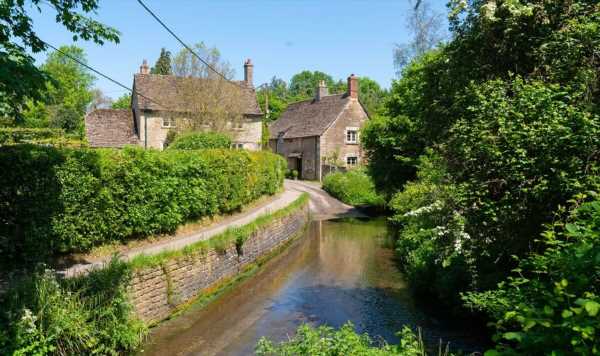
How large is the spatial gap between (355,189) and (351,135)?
1180 centimetres

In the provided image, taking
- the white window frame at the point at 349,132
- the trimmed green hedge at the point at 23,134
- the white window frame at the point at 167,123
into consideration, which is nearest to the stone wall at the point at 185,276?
the trimmed green hedge at the point at 23,134

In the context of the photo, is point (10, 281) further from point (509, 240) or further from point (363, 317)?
point (509, 240)

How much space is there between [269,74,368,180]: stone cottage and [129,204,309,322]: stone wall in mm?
27206

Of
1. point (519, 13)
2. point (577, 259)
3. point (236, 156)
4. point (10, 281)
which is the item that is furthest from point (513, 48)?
point (236, 156)

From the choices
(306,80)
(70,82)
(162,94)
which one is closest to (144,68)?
(162,94)

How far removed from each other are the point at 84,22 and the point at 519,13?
8.33 meters

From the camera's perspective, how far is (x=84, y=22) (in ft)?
30.7

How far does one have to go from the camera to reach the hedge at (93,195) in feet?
33.5

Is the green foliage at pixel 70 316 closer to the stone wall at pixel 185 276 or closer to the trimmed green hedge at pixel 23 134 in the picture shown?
the stone wall at pixel 185 276

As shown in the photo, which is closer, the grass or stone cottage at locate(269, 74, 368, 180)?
the grass

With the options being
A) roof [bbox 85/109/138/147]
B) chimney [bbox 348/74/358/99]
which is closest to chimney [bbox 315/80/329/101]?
chimney [bbox 348/74/358/99]

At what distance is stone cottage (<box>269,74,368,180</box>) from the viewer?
45.7 meters

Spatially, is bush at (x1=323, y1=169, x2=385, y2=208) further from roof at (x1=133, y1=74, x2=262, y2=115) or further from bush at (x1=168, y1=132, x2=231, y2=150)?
bush at (x1=168, y1=132, x2=231, y2=150)

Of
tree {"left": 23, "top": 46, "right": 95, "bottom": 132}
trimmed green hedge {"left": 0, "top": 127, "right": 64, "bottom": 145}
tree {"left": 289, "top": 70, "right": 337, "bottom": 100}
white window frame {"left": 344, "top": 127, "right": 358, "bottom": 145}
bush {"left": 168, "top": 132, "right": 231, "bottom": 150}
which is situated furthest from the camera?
tree {"left": 289, "top": 70, "right": 337, "bottom": 100}
